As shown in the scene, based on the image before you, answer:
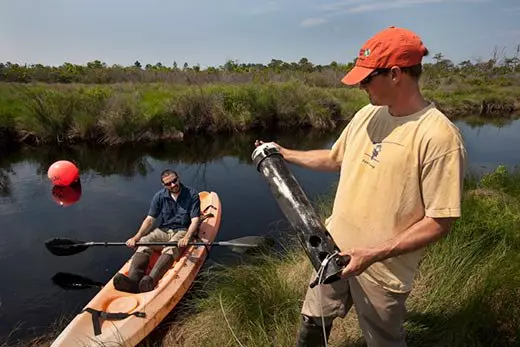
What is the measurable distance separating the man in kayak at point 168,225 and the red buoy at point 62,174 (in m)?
4.96

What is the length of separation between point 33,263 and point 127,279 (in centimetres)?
250

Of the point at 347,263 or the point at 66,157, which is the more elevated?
the point at 347,263

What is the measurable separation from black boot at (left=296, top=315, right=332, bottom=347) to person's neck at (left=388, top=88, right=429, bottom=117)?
1.27 metres

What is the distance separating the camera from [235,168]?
12000mm

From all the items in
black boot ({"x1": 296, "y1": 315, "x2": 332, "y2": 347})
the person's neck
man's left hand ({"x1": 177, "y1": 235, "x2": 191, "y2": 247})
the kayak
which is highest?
the person's neck

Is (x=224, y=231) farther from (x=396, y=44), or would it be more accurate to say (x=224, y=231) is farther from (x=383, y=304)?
(x=396, y=44)

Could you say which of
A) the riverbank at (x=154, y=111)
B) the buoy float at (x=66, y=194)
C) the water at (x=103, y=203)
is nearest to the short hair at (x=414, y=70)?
the water at (x=103, y=203)

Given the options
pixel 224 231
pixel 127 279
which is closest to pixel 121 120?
pixel 224 231

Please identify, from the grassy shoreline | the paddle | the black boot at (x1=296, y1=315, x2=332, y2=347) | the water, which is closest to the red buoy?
the water

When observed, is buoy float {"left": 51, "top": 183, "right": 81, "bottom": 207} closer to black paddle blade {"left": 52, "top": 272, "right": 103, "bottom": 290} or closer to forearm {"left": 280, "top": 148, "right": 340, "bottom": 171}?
black paddle blade {"left": 52, "top": 272, "right": 103, "bottom": 290}

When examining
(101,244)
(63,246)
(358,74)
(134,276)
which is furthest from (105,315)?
(358,74)

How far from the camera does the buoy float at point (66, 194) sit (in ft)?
29.4

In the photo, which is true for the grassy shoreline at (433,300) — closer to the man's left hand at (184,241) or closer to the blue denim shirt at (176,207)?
the man's left hand at (184,241)

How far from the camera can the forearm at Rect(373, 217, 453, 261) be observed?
1.64 meters
